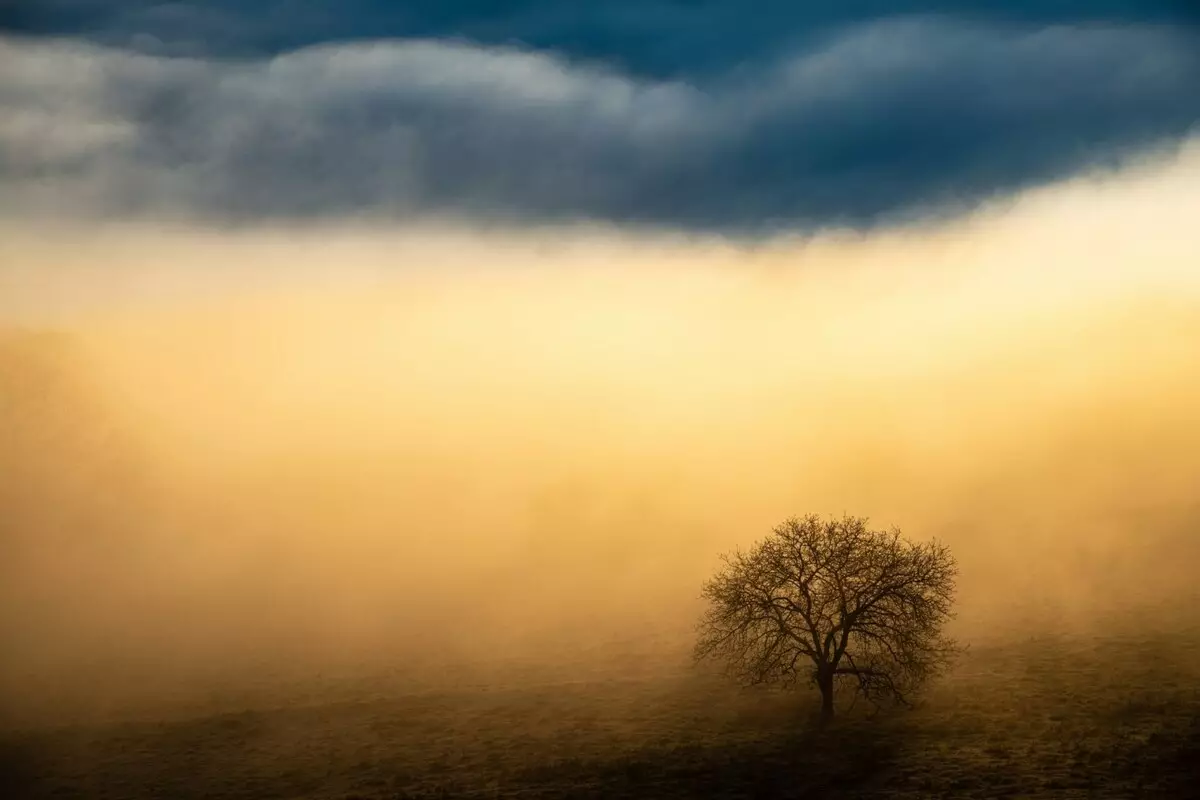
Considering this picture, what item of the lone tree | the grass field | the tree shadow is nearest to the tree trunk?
the lone tree

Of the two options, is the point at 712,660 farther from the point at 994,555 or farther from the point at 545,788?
Answer: the point at 994,555

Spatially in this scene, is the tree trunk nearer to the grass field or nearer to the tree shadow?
the tree shadow

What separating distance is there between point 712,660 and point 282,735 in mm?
32976

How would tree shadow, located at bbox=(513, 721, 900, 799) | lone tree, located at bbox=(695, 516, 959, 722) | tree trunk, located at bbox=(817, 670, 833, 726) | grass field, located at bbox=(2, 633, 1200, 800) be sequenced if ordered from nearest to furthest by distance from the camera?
grass field, located at bbox=(2, 633, 1200, 800) → tree shadow, located at bbox=(513, 721, 900, 799) → lone tree, located at bbox=(695, 516, 959, 722) → tree trunk, located at bbox=(817, 670, 833, 726)

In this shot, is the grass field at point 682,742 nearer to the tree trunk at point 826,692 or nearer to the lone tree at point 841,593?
the tree trunk at point 826,692

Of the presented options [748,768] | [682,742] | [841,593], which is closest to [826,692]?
[841,593]

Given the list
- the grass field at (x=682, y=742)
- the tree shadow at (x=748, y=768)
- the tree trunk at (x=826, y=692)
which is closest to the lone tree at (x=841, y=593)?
the tree trunk at (x=826, y=692)

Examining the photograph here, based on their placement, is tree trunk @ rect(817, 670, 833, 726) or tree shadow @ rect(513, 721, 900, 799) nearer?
tree shadow @ rect(513, 721, 900, 799)

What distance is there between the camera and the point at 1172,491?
17688cm

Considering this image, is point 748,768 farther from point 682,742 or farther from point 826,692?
point 826,692

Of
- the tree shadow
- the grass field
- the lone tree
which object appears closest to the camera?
the grass field

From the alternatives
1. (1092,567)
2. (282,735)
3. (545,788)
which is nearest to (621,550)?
(1092,567)

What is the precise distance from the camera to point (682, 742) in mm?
56125

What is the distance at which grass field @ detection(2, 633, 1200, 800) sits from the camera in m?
47.9
